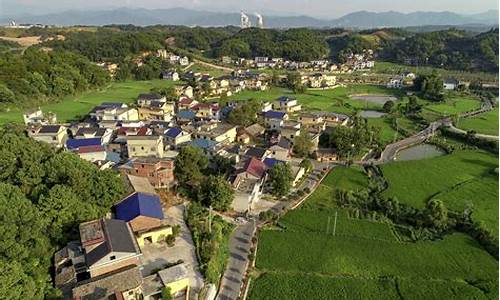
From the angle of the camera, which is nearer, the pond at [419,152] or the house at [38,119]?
the pond at [419,152]

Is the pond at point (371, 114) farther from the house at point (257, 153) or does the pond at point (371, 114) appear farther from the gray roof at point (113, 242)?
the gray roof at point (113, 242)

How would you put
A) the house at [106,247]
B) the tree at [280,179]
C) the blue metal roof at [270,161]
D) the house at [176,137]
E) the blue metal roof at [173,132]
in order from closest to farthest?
the house at [106,247] → the tree at [280,179] → the blue metal roof at [270,161] → the house at [176,137] → the blue metal roof at [173,132]

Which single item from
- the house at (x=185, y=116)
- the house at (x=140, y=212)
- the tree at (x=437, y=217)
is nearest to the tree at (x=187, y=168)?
the house at (x=140, y=212)

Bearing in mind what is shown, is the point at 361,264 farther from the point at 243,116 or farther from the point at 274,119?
the point at 243,116

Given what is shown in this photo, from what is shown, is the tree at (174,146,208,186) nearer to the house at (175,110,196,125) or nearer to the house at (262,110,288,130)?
the house at (175,110,196,125)

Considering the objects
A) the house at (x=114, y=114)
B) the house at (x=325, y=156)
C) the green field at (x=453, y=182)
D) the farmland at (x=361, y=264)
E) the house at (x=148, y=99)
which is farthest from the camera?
the house at (x=148, y=99)

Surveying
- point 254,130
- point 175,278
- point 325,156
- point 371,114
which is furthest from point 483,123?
point 175,278
